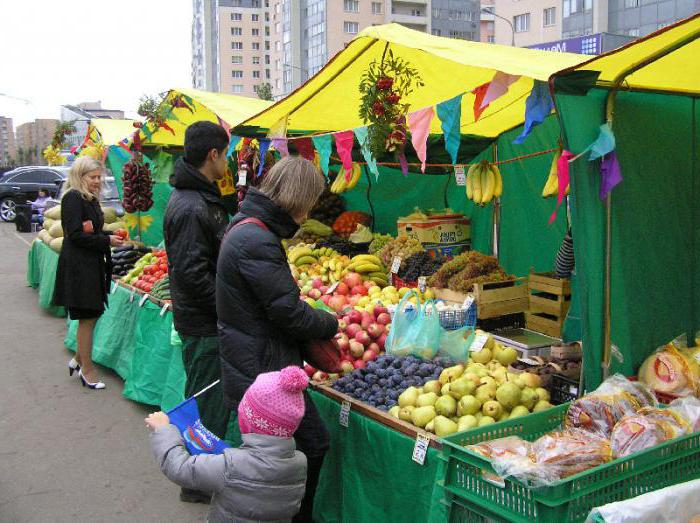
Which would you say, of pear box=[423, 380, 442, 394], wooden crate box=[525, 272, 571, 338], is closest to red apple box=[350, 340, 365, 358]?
pear box=[423, 380, 442, 394]

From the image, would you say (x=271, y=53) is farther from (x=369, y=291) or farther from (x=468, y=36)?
(x=369, y=291)

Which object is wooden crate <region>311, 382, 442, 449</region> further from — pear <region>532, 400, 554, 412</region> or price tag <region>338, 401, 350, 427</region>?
pear <region>532, 400, 554, 412</region>

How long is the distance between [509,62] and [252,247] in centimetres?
167

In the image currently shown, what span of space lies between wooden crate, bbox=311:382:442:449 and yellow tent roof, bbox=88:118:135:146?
7688 millimetres

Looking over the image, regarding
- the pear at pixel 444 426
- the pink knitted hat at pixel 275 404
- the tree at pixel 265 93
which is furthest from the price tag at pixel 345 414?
the tree at pixel 265 93

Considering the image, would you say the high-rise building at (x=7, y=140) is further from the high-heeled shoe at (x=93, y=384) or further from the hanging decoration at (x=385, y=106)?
the hanging decoration at (x=385, y=106)

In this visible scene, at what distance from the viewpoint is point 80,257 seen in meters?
5.60

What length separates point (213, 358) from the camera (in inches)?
142

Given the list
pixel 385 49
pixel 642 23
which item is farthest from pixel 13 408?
pixel 642 23

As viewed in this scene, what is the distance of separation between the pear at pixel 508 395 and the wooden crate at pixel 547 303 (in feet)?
4.93

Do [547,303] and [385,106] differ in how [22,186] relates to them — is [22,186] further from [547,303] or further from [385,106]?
[547,303]

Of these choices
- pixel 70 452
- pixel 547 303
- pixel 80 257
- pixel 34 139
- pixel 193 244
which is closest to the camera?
pixel 193 244

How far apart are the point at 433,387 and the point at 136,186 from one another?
675 centimetres

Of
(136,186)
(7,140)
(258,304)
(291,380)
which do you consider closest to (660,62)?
(258,304)
